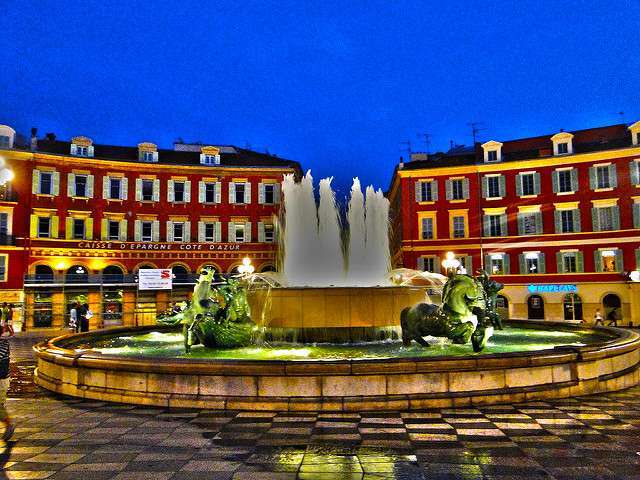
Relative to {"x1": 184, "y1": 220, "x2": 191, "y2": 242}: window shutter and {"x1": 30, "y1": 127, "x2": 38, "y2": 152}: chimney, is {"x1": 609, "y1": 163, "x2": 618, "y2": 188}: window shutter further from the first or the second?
{"x1": 30, "y1": 127, "x2": 38, "y2": 152}: chimney

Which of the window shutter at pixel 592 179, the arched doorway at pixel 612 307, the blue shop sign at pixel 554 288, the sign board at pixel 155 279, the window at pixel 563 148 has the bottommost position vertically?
the arched doorway at pixel 612 307

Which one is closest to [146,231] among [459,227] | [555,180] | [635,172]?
[459,227]

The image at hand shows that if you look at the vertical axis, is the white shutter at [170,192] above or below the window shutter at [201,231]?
above

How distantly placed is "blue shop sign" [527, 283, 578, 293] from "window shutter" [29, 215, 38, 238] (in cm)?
3710

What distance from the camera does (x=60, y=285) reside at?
36.3 m

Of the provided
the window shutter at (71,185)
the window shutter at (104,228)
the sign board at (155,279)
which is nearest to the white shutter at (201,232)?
the sign board at (155,279)

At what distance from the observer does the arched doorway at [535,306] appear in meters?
37.9

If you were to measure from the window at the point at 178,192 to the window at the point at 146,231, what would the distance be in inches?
116

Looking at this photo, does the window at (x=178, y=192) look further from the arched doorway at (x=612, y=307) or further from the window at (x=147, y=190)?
the arched doorway at (x=612, y=307)

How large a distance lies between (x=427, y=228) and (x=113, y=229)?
25.2 m

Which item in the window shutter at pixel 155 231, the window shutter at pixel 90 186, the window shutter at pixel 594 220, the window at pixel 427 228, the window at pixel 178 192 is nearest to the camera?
the window shutter at pixel 594 220

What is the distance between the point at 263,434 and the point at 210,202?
123 feet

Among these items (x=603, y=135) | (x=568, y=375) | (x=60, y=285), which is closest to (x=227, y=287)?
(x=568, y=375)

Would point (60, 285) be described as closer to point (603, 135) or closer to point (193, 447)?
point (193, 447)
